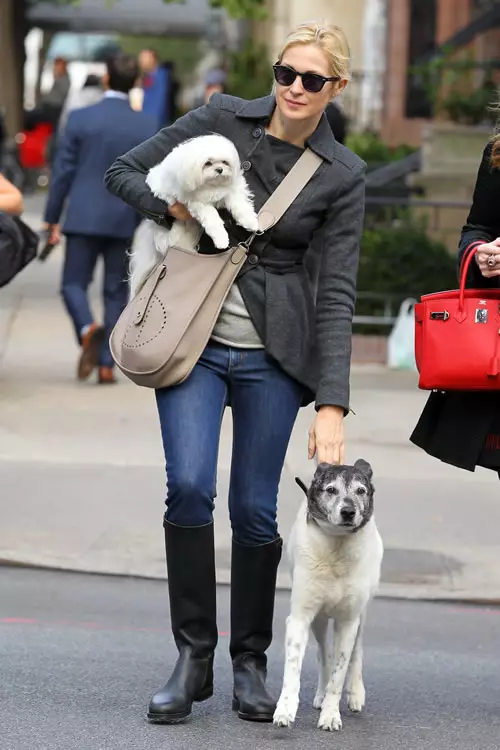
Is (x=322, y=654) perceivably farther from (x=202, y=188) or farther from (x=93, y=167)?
(x=93, y=167)

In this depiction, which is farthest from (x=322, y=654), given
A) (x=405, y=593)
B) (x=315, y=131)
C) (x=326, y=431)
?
(x=405, y=593)

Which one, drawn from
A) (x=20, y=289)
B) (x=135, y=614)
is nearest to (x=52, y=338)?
(x=20, y=289)

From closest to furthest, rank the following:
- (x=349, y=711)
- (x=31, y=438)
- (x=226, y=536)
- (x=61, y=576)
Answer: (x=349, y=711) < (x=61, y=576) < (x=226, y=536) < (x=31, y=438)

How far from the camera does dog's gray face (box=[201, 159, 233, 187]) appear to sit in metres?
4.80

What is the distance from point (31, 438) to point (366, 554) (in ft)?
17.7

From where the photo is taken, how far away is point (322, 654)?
534cm

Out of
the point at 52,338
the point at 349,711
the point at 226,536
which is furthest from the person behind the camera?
the point at 52,338

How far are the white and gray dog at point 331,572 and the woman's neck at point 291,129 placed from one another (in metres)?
1.00

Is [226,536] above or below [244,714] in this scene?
below

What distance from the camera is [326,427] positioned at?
4.98 meters

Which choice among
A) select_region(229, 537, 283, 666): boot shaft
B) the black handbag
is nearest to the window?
the black handbag

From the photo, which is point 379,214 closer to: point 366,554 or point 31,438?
point 31,438

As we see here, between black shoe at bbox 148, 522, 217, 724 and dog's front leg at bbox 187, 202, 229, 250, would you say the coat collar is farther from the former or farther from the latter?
black shoe at bbox 148, 522, 217, 724

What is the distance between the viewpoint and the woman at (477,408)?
5016mm
